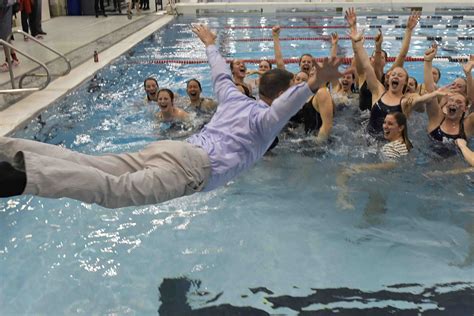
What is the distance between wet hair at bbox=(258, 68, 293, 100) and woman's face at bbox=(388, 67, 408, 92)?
2.32m

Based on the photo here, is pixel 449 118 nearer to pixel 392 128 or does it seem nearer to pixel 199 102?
pixel 392 128

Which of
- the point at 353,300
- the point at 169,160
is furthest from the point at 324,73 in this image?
the point at 353,300

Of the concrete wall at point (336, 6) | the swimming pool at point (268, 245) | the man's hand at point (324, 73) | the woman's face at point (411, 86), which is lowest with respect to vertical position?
the swimming pool at point (268, 245)

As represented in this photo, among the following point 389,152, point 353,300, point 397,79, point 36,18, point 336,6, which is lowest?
point 353,300

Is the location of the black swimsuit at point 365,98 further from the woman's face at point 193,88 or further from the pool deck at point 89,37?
the pool deck at point 89,37

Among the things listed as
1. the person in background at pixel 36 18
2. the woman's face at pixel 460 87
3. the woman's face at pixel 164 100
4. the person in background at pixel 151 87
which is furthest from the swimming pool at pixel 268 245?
the person in background at pixel 36 18

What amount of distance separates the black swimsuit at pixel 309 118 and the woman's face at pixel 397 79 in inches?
33.1

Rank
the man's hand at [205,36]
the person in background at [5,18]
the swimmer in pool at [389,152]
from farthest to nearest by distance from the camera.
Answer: the person in background at [5,18]
the swimmer in pool at [389,152]
the man's hand at [205,36]

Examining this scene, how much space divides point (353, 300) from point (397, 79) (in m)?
Answer: 2.68

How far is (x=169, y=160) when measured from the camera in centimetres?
290

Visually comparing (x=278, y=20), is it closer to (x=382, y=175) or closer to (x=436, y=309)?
(x=382, y=175)

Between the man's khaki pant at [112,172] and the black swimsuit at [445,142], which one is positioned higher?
the man's khaki pant at [112,172]

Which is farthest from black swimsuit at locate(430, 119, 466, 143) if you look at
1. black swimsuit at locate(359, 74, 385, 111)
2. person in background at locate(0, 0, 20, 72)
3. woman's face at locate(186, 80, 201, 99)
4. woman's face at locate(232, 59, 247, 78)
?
person in background at locate(0, 0, 20, 72)

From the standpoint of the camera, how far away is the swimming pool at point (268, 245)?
124 inches
